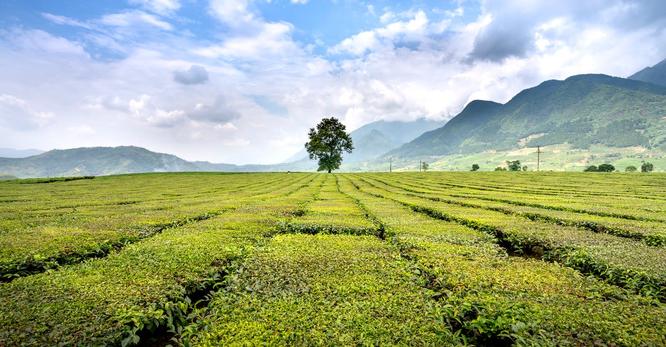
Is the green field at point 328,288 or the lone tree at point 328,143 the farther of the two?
the lone tree at point 328,143

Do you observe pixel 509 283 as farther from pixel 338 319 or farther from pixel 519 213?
pixel 519 213

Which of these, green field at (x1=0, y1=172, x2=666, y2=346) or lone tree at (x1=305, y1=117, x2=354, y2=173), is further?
lone tree at (x1=305, y1=117, x2=354, y2=173)

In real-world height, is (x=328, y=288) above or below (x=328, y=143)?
below

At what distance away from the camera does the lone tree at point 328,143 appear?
12800 cm

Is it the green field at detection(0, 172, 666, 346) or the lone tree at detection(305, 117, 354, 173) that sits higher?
the lone tree at detection(305, 117, 354, 173)

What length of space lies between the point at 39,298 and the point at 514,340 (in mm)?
9324

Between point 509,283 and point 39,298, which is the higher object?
point 39,298

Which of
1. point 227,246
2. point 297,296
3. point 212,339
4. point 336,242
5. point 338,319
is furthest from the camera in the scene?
point 336,242

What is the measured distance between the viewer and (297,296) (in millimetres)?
7629

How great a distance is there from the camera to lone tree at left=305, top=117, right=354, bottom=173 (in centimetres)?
12800

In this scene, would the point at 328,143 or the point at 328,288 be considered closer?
the point at 328,288

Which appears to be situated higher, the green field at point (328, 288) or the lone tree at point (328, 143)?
the lone tree at point (328, 143)

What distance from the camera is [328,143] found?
13062 centimetres

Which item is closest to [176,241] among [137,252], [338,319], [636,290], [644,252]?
[137,252]
